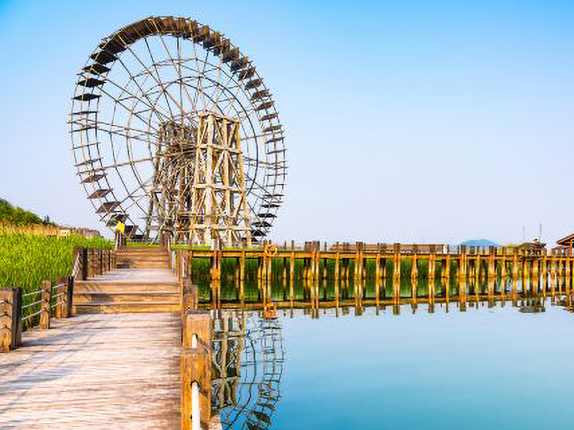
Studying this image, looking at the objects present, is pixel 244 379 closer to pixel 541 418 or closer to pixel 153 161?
pixel 541 418

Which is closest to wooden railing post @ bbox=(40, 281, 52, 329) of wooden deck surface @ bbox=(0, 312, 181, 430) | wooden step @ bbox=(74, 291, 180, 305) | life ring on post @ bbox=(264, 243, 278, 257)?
wooden deck surface @ bbox=(0, 312, 181, 430)

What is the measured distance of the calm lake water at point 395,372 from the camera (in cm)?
1279

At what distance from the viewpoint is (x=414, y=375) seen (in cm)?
1673

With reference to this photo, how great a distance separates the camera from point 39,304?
11594 mm

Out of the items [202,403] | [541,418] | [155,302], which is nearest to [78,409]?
[202,403]

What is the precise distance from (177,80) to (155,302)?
108ft

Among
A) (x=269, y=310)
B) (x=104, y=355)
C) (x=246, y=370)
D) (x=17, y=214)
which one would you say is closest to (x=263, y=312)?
(x=269, y=310)

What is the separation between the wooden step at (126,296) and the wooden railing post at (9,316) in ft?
14.5

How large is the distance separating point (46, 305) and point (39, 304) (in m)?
1.61

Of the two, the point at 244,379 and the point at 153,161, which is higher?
the point at 153,161

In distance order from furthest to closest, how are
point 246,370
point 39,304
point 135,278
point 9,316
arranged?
point 135,278 → point 246,370 → point 39,304 → point 9,316

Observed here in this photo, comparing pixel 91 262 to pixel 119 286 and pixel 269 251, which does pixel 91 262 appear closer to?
pixel 119 286

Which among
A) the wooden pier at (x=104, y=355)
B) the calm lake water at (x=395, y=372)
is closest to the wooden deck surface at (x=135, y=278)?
the wooden pier at (x=104, y=355)

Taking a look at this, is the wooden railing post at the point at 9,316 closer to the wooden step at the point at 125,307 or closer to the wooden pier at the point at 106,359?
the wooden pier at the point at 106,359
